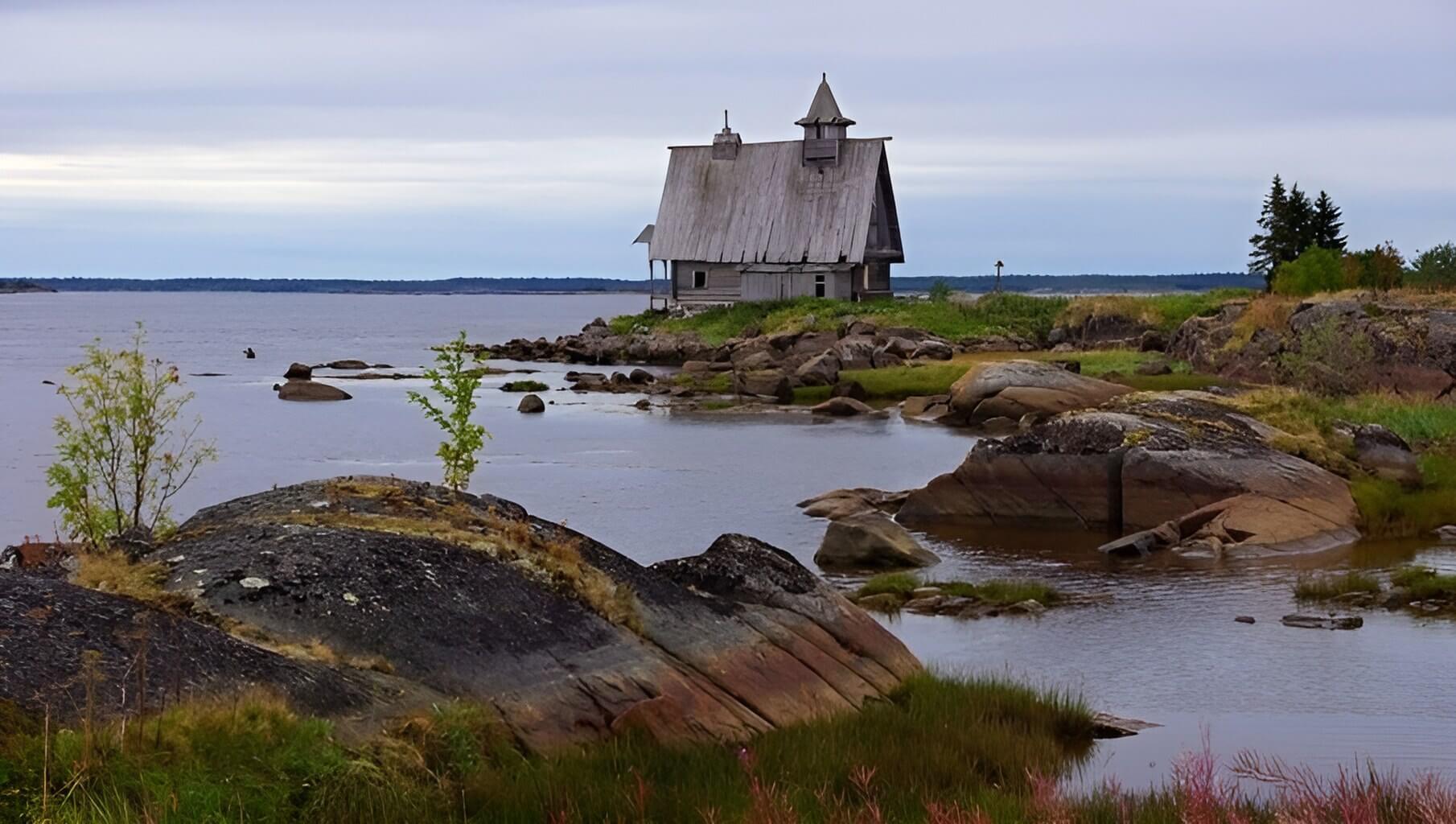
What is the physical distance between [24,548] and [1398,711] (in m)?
12.2

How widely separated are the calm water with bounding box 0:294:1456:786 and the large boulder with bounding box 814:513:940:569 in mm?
629

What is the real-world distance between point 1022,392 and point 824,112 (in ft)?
132

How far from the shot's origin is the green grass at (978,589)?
18.8m

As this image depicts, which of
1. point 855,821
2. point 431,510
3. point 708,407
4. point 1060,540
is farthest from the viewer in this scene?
point 708,407

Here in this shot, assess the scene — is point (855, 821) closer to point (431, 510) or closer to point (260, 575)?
point (260, 575)

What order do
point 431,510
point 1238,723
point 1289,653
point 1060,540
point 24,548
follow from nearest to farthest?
point 431,510
point 1238,723
point 24,548
point 1289,653
point 1060,540

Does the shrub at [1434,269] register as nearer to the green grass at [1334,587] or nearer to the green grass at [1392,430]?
the green grass at [1392,430]

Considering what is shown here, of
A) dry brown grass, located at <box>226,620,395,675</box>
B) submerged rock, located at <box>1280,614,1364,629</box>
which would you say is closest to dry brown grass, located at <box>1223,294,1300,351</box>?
submerged rock, located at <box>1280,614,1364,629</box>

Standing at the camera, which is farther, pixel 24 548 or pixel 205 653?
pixel 24 548

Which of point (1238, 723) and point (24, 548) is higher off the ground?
point (24, 548)

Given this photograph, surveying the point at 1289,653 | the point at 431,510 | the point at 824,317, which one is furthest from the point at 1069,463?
the point at 824,317

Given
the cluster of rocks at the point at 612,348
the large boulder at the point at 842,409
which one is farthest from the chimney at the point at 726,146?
the large boulder at the point at 842,409

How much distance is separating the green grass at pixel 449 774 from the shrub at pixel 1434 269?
38139mm

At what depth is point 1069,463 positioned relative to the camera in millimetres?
24844
